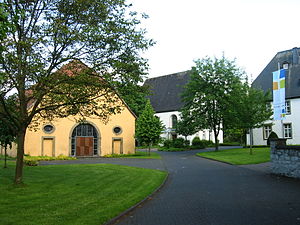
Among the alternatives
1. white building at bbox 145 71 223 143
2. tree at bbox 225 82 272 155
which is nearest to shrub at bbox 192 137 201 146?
white building at bbox 145 71 223 143

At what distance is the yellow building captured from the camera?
27.8 m

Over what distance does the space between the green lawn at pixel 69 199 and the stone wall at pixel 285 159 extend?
6.13 meters

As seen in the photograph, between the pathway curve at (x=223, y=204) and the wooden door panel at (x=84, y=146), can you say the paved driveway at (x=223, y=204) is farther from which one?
the wooden door panel at (x=84, y=146)

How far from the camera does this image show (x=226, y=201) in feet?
27.2

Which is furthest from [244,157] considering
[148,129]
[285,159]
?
[148,129]

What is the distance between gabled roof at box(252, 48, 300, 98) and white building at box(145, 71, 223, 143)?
1415cm

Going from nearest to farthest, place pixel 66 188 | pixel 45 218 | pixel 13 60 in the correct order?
1. pixel 45 218
2. pixel 13 60
3. pixel 66 188

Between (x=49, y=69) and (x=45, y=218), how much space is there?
589cm

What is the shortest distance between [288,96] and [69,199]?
32.3 meters

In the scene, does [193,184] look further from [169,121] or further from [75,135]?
[169,121]

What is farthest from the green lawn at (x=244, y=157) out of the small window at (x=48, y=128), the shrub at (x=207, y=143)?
the shrub at (x=207, y=143)

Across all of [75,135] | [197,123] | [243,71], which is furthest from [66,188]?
[243,71]

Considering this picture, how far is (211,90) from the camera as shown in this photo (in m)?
32.6

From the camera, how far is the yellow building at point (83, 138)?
1094 inches
